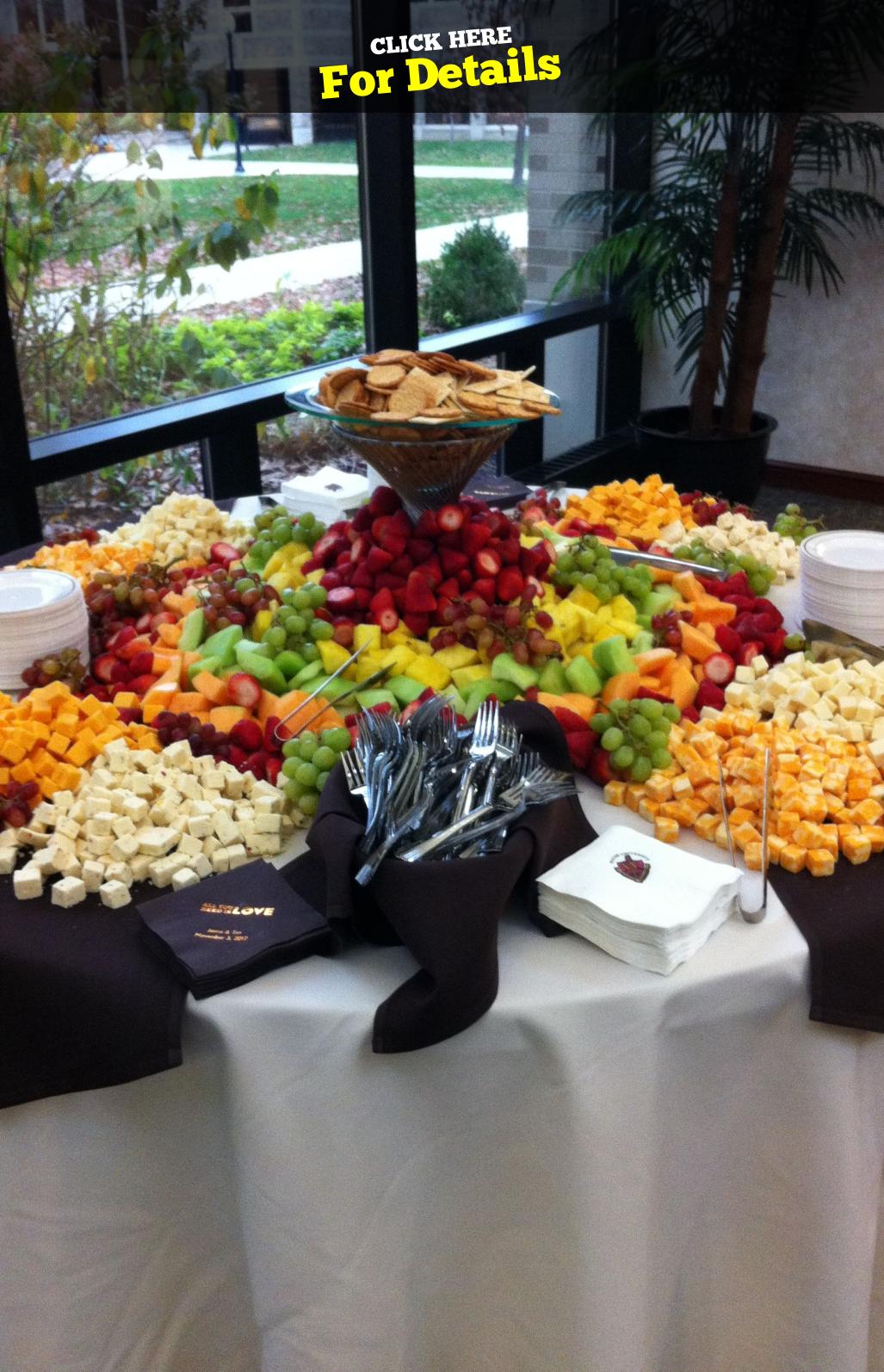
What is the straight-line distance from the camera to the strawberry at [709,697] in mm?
1628

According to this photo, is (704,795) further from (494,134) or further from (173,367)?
(494,134)

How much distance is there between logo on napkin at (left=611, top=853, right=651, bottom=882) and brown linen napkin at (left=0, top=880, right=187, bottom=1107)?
18.3 inches

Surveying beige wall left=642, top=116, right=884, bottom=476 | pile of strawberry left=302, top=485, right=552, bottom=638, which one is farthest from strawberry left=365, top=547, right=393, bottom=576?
beige wall left=642, top=116, right=884, bottom=476

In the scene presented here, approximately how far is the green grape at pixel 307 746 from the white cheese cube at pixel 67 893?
291 mm

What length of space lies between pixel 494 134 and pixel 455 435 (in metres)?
3.26

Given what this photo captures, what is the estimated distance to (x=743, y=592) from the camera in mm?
1929

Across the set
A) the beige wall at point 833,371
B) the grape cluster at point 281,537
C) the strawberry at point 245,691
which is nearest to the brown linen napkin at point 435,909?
the strawberry at point 245,691

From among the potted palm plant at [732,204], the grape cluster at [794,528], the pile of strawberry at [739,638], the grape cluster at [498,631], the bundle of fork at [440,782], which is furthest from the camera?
the potted palm plant at [732,204]

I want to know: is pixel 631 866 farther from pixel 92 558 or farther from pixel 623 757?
pixel 92 558

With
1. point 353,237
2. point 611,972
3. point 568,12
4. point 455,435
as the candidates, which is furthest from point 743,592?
point 568,12

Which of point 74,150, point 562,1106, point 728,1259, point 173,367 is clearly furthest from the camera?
point 173,367

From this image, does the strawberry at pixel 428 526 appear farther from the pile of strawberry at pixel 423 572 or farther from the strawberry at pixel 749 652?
the strawberry at pixel 749 652

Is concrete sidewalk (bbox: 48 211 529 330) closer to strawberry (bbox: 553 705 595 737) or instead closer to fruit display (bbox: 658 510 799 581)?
fruit display (bbox: 658 510 799 581)

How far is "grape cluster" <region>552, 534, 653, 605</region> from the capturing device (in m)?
1.73
